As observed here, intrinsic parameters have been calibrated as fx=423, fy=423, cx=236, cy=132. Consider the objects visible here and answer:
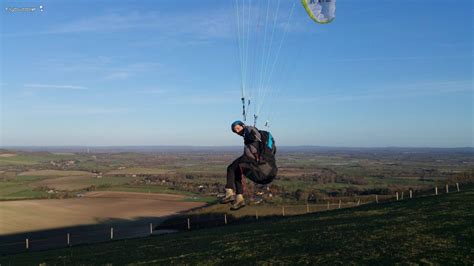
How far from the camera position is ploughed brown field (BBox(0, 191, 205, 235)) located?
4194 cm

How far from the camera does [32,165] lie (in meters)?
121

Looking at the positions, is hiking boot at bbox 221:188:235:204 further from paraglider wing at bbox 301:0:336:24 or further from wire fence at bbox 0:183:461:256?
wire fence at bbox 0:183:461:256

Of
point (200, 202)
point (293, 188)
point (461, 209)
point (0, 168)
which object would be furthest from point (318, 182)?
point (0, 168)

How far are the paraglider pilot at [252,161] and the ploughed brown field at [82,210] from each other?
33.8m

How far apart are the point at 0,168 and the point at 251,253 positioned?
113 meters

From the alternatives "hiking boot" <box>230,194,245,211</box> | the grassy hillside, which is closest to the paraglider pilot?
"hiking boot" <box>230,194,245,211</box>

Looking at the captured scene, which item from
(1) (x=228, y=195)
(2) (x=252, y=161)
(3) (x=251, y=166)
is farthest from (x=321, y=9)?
(1) (x=228, y=195)

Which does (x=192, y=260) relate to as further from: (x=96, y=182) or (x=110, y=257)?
(x=96, y=182)

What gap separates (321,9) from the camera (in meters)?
11.8

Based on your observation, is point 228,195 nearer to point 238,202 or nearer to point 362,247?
point 238,202

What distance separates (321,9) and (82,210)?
4505 centimetres

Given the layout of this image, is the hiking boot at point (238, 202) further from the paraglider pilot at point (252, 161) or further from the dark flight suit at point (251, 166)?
the dark flight suit at point (251, 166)

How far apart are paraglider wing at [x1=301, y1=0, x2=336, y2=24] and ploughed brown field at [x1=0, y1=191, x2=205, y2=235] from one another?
3560cm

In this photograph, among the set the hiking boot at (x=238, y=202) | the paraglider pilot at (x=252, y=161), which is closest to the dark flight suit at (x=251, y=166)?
→ the paraglider pilot at (x=252, y=161)
